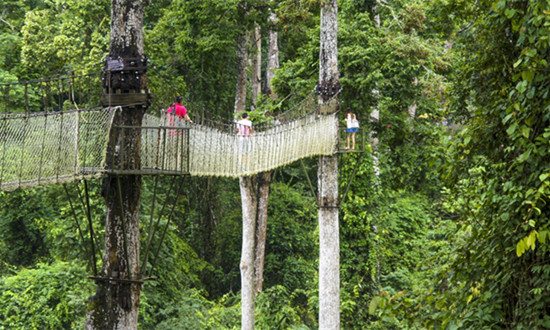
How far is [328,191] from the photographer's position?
9617mm

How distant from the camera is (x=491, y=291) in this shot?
155 inches

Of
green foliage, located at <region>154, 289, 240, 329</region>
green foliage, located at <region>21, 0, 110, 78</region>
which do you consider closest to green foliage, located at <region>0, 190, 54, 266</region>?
green foliage, located at <region>21, 0, 110, 78</region>

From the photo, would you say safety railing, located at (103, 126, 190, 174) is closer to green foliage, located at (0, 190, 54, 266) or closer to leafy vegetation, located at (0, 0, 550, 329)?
leafy vegetation, located at (0, 0, 550, 329)

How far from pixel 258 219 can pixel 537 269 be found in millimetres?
11221

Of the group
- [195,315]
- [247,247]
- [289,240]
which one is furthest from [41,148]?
[289,240]

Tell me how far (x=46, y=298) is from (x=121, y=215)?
696cm

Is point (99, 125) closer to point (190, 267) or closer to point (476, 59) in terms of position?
point (476, 59)

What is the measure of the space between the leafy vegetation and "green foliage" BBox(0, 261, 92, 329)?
32mm

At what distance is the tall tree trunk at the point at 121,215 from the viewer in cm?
561

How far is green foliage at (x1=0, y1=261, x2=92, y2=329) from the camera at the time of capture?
11.6 meters

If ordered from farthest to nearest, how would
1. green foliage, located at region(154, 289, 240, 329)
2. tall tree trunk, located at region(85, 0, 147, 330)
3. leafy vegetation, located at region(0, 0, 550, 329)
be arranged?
1. green foliage, located at region(154, 289, 240, 329)
2. tall tree trunk, located at region(85, 0, 147, 330)
3. leafy vegetation, located at region(0, 0, 550, 329)

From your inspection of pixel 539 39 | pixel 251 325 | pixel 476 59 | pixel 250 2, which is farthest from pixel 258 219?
pixel 539 39

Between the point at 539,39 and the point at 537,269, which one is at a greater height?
the point at 539,39

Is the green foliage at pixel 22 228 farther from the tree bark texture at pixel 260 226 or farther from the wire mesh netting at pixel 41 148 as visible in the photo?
the wire mesh netting at pixel 41 148
